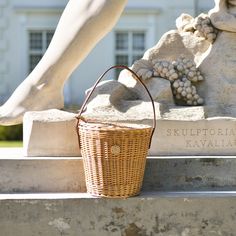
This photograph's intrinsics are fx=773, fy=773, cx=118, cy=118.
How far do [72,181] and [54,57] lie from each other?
2.47 ft

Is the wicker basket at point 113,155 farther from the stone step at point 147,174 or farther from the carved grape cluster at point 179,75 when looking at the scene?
the carved grape cluster at point 179,75

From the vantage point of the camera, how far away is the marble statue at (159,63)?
4145mm

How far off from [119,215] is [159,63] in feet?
3.40

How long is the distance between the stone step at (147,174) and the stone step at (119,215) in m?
0.16

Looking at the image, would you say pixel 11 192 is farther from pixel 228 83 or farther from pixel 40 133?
pixel 228 83

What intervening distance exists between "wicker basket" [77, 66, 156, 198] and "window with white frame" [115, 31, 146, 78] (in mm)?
17081

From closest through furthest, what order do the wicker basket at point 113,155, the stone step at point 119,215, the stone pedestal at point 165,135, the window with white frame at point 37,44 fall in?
the wicker basket at point 113,155 < the stone step at point 119,215 < the stone pedestal at point 165,135 < the window with white frame at point 37,44

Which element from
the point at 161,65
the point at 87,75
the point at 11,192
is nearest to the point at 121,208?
the point at 11,192

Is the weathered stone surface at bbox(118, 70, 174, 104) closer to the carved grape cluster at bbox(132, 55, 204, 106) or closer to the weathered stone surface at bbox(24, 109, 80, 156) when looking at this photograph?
the carved grape cluster at bbox(132, 55, 204, 106)

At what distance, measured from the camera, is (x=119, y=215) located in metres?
3.63

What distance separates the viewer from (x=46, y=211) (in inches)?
142

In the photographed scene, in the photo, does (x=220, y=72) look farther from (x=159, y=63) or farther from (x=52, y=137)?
(x=52, y=137)

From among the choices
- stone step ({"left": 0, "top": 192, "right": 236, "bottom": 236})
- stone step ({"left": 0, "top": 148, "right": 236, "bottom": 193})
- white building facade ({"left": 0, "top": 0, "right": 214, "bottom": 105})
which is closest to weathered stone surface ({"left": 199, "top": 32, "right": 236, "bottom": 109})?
stone step ({"left": 0, "top": 148, "right": 236, "bottom": 193})

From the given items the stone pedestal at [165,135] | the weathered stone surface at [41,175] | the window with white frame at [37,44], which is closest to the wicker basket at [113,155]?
the weathered stone surface at [41,175]
